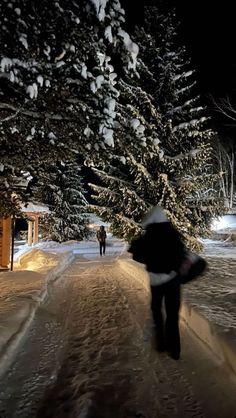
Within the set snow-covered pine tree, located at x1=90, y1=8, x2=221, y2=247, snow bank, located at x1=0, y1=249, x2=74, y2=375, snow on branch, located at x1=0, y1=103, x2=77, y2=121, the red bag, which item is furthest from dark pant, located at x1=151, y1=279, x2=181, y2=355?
snow-covered pine tree, located at x1=90, y1=8, x2=221, y2=247

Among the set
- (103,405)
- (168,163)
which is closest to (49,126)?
(103,405)

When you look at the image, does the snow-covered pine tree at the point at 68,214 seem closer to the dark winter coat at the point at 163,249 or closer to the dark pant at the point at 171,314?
the dark winter coat at the point at 163,249

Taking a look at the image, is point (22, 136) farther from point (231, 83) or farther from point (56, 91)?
point (231, 83)

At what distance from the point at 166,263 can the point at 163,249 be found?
182 mm

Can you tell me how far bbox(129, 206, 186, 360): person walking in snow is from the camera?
4547 mm

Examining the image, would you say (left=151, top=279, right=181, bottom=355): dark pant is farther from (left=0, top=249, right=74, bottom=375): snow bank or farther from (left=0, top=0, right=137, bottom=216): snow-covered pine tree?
(left=0, top=0, right=137, bottom=216): snow-covered pine tree

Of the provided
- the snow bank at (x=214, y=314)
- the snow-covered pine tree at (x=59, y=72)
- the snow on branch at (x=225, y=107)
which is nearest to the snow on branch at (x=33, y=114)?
the snow-covered pine tree at (x=59, y=72)

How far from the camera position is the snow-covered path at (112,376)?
3299 mm

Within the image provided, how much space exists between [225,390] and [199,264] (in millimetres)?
1489

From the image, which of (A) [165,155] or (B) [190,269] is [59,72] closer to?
(B) [190,269]

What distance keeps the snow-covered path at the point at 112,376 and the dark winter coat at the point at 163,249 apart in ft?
3.83

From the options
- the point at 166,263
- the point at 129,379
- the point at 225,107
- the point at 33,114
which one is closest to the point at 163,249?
the point at 166,263

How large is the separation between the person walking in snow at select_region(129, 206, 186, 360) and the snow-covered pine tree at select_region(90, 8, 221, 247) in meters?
10.1

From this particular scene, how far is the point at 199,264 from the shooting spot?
4574 mm
